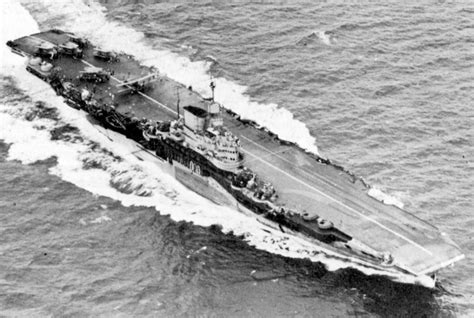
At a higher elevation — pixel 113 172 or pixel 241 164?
pixel 241 164

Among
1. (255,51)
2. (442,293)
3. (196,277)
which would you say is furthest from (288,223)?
(255,51)

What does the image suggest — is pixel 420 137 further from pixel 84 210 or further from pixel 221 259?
pixel 84 210

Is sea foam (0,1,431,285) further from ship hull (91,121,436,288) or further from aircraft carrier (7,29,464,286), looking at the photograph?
aircraft carrier (7,29,464,286)

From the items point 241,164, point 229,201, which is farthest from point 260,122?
point 229,201

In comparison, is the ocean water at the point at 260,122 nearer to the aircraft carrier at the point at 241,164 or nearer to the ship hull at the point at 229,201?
the ship hull at the point at 229,201

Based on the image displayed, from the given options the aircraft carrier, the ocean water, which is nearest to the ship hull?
A: the aircraft carrier

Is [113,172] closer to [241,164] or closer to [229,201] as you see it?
[229,201]
